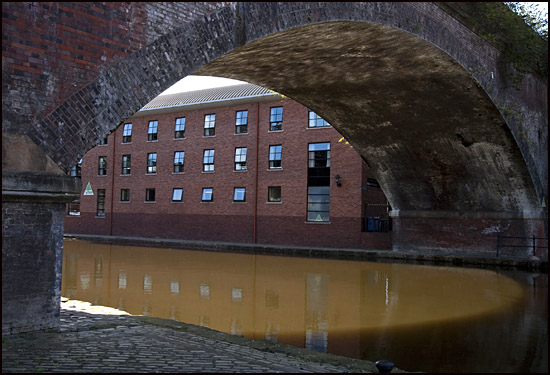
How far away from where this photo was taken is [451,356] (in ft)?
19.8

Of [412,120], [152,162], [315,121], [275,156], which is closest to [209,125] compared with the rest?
[152,162]

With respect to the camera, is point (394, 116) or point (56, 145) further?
point (394, 116)

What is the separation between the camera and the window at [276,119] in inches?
1054

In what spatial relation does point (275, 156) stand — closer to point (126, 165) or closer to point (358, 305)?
point (126, 165)

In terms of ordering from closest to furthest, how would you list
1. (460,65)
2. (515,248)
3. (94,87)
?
(94,87)
(460,65)
(515,248)

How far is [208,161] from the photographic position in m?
29.5

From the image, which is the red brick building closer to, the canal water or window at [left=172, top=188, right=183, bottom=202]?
window at [left=172, top=188, right=183, bottom=202]

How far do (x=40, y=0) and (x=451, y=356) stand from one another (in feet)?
18.6

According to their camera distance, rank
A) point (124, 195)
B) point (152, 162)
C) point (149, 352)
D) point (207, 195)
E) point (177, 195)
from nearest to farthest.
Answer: point (149, 352), point (207, 195), point (177, 195), point (152, 162), point (124, 195)

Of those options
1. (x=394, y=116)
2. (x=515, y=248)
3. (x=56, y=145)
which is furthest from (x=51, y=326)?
(x=515, y=248)

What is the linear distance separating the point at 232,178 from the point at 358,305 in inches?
759

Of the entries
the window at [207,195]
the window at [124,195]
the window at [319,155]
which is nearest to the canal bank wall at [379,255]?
the window at [207,195]

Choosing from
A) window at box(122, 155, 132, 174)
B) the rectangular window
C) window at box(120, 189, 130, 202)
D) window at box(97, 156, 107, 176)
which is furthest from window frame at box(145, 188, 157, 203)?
the rectangular window

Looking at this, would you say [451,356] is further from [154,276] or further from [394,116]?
[394,116]
